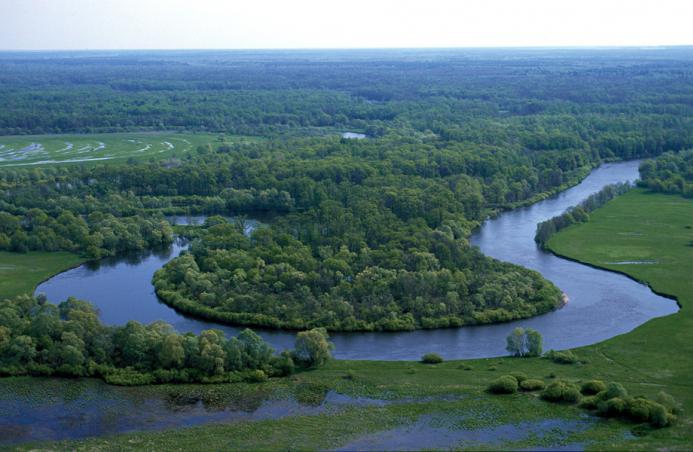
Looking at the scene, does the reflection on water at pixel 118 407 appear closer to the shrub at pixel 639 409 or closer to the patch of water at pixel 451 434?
the patch of water at pixel 451 434

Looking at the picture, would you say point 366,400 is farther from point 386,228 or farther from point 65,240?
point 65,240

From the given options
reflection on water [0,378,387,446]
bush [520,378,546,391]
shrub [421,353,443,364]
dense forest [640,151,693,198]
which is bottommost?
reflection on water [0,378,387,446]

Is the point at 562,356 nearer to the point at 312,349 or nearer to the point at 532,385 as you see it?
the point at 532,385

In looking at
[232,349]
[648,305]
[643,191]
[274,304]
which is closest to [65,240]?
[274,304]

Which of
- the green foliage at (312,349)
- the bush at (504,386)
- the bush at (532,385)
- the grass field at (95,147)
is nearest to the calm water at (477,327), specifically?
the green foliage at (312,349)

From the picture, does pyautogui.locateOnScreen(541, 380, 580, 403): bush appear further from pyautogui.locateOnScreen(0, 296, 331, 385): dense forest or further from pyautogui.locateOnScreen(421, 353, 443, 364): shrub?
pyautogui.locateOnScreen(0, 296, 331, 385): dense forest

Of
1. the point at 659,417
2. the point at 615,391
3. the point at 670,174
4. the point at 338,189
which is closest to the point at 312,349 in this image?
the point at 615,391

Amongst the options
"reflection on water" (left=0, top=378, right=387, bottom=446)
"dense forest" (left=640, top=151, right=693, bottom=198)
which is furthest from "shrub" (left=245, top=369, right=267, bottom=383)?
"dense forest" (left=640, top=151, right=693, bottom=198)

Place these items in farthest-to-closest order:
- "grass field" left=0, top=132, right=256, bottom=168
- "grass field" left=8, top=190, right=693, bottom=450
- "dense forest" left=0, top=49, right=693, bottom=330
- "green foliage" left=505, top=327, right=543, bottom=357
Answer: "grass field" left=0, top=132, right=256, bottom=168, "dense forest" left=0, top=49, right=693, bottom=330, "green foliage" left=505, top=327, right=543, bottom=357, "grass field" left=8, top=190, right=693, bottom=450
